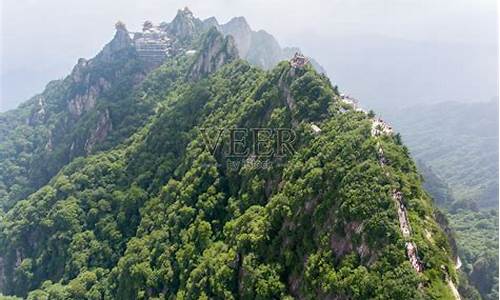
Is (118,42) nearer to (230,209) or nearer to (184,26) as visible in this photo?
(184,26)

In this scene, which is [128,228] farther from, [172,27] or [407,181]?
[172,27]

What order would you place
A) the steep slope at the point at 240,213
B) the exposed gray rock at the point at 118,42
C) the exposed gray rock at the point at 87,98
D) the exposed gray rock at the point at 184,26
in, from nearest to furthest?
the steep slope at the point at 240,213
the exposed gray rock at the point at 87,98
the exposed gray rock at the point at 184,26
the exposed gray rock at the point at 118,42

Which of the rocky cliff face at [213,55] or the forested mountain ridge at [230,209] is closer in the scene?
the forested mountain ridge at [230,209]

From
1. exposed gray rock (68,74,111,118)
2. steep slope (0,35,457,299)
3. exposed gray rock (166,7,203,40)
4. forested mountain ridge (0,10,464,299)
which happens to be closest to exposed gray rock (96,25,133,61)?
exposed gray rock (166,7,203,40)

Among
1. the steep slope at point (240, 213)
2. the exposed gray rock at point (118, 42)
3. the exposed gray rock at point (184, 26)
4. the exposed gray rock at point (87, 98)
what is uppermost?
the exposed gray rock at point (184, 26)

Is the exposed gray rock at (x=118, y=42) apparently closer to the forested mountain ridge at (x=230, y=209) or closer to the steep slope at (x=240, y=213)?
the forested mountain ridge at (x=230, y=209)

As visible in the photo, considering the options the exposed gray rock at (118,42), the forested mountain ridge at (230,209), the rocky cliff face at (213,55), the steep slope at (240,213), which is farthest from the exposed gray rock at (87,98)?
the steep slope at (240,213)
